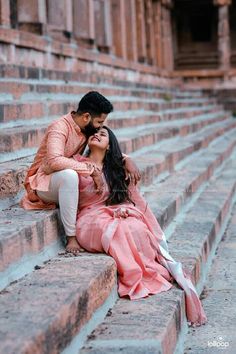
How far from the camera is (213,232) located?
6.32m

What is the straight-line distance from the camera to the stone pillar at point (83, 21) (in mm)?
16125

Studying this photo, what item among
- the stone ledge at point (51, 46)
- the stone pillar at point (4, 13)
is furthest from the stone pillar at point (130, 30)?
the stone pillar at point (4, 13)

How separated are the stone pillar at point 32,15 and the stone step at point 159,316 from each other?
6.99m

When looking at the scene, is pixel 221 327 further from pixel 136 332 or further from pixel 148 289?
pixel 136 332

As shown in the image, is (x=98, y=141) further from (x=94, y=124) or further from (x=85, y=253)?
(x=85, y=253)

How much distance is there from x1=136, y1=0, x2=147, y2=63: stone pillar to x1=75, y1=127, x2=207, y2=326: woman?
18748 millimetres

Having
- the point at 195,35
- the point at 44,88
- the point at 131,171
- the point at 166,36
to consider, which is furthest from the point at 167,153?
the point at 195,35

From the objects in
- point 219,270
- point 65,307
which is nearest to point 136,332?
point 65,307

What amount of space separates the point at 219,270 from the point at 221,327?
4.59 ft

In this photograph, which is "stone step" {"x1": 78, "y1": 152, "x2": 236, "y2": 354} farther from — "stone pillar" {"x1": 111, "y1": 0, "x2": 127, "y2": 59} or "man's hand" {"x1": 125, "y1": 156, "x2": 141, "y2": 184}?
"stone pillar" {"x1": 111, "y1": 0, "x2": 127, "y2": 59}

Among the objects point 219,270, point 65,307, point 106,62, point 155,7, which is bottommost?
point 219,270

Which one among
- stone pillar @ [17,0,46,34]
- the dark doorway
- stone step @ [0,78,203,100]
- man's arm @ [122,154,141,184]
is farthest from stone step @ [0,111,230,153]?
the dark doorway

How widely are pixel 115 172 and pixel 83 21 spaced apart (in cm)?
1208

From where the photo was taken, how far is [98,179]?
439 centimetres
